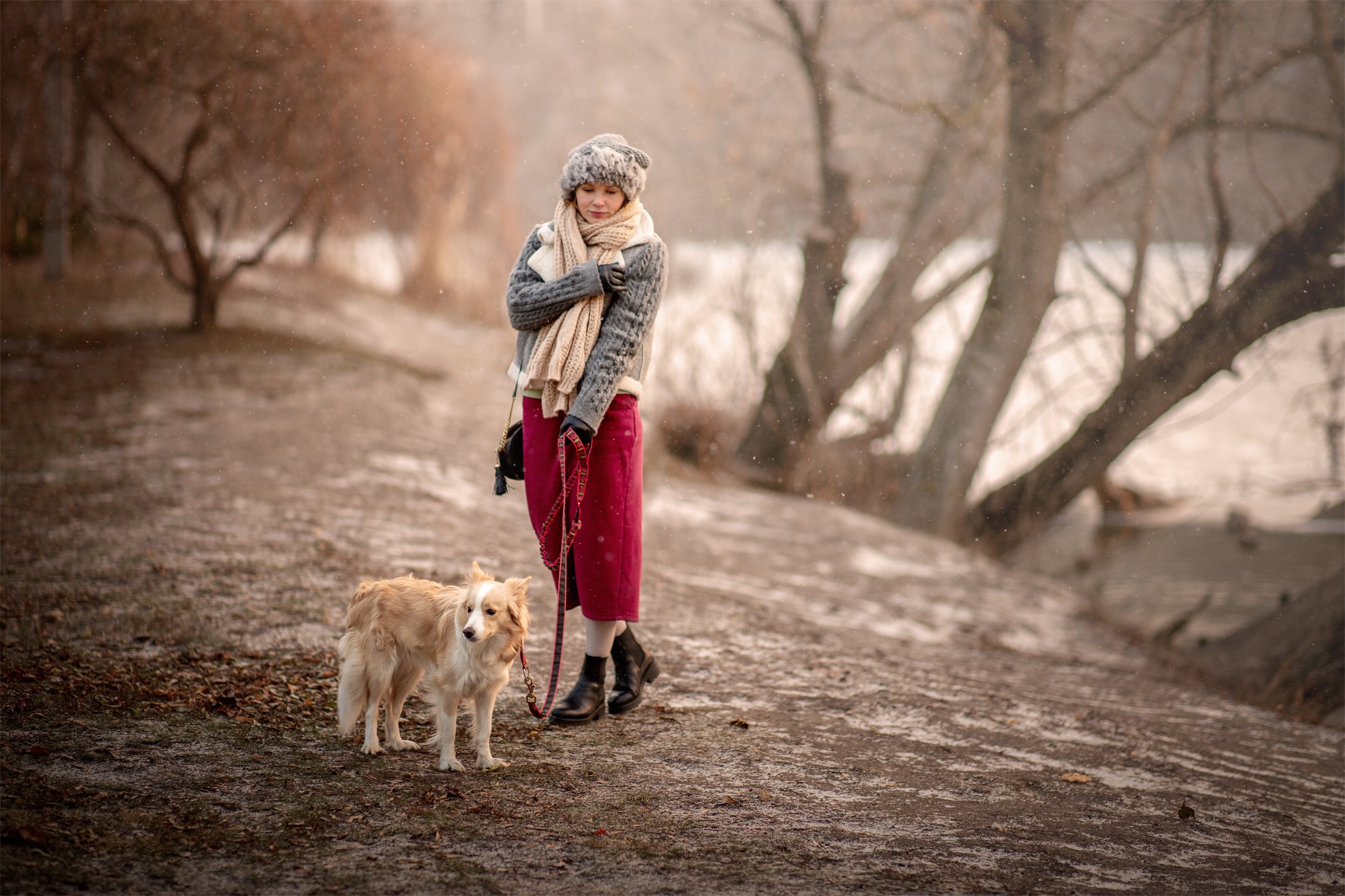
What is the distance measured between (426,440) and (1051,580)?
5273 mm

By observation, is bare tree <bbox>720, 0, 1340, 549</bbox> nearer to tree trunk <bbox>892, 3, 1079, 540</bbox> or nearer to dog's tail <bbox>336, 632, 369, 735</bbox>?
tree trunk <bbox>892, 3, 1079, 540</bbox>

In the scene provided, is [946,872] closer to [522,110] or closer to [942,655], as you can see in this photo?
[942,655]

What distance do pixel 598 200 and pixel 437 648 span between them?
1.44 m

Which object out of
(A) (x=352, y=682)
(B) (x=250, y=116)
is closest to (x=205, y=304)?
(B) (x=250, y=116)

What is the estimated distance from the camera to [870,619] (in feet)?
21.1

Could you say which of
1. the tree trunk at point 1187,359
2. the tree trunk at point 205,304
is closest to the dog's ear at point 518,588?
the tree trunk at point 1187,359

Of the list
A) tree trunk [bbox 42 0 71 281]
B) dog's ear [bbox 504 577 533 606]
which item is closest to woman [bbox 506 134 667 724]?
dog's ear [bbox 504 577 533 606]

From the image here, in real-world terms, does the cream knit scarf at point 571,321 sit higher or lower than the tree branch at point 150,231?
lower

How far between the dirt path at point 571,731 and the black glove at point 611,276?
1.46 meters

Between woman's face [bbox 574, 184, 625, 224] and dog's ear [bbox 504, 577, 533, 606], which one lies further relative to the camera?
woman's face [bbox 574, 184, 625, 224]

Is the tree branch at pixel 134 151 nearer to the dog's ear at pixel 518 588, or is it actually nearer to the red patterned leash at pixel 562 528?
the red patterned leash at pixel 562 528

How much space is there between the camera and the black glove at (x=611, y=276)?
333 cm

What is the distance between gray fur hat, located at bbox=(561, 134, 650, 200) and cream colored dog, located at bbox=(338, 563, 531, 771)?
1240mm

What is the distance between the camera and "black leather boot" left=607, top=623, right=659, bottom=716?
12.5ft
